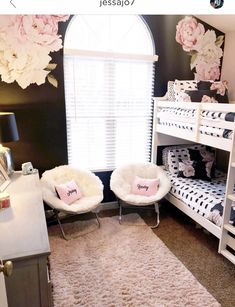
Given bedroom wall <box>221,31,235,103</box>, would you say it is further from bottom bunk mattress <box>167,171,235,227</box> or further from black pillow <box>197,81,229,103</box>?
bottom bunk mattress <box>167,171,235,227</box>

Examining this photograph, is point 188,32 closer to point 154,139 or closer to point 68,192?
point 154,139

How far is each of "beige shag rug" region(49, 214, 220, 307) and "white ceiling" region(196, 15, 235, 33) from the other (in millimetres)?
2546

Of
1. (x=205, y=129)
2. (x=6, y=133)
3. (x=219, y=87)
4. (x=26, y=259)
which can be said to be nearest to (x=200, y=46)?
(x=219, y=87)

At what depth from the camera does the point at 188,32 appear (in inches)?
117

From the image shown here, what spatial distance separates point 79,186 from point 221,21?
2.54 m

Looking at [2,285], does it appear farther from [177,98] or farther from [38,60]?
[177,98]

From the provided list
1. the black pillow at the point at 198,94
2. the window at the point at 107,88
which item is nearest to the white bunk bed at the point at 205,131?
the black pillow at the point at 198,94

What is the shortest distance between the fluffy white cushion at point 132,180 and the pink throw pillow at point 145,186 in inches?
1.8

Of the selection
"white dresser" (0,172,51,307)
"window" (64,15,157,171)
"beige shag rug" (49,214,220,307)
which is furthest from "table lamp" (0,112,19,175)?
"white dresser" (0,172,51,307)

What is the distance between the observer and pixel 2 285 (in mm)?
899

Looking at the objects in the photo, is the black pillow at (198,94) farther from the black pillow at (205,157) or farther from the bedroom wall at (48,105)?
the black pillow at (205,157)

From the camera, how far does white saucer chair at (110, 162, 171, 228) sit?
2.63 meters


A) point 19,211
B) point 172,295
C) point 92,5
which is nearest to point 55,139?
point 19,211

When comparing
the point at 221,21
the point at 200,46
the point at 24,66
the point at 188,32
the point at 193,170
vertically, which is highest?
the point at 221,21
